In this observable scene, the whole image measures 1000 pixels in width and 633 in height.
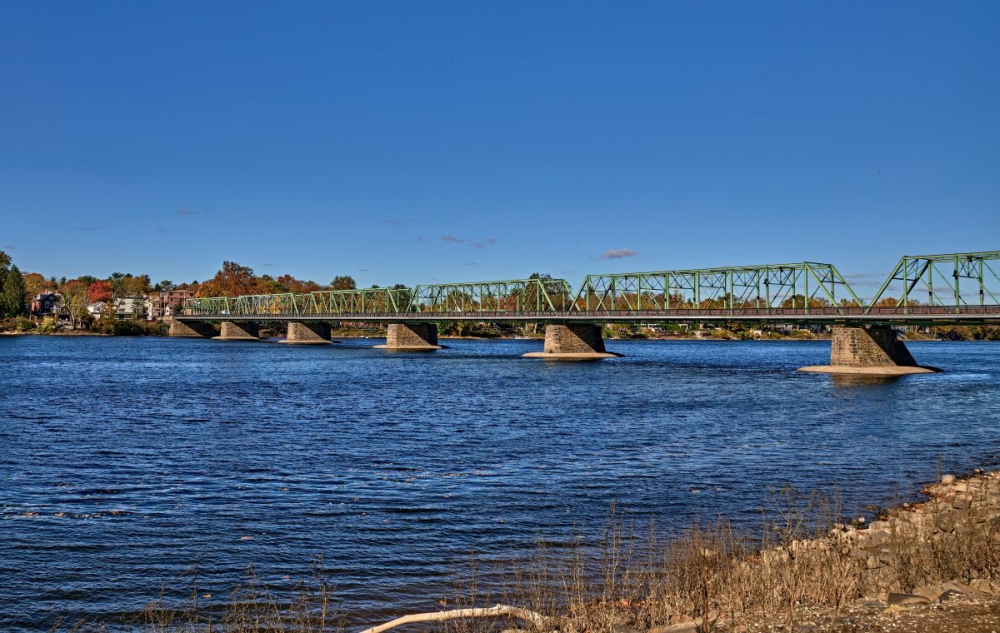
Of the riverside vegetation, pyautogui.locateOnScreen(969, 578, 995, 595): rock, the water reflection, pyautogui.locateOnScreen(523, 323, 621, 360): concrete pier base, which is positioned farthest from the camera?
pyautogui.locateOnScreen(523, 323, 621, 360): concrete pier base

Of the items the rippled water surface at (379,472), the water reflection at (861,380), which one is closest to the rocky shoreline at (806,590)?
the rippled water surface at (379,472)

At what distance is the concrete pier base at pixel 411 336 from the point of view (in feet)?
604

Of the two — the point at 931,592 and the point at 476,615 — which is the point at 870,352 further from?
the point at 476,615

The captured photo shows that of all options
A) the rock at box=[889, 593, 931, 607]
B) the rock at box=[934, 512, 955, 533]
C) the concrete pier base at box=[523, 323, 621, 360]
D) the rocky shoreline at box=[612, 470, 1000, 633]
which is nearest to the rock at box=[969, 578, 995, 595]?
the rocky shoreline at box=[612, 470, 1000, 633]

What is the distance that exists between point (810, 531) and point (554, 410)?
118ft

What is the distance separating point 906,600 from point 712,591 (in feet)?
10.4

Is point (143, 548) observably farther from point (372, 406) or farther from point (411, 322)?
point (411, 322)

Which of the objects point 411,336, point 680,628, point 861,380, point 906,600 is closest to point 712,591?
point 680,628

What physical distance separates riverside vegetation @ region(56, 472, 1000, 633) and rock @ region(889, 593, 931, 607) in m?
0.03

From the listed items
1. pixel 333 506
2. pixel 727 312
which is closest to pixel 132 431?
pixel 333 506

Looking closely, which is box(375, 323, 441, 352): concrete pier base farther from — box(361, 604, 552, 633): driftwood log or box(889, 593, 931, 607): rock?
box(889, 593, 931, 607): rock

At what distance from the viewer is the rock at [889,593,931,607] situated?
444 inches

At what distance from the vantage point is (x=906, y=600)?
11.4 meters

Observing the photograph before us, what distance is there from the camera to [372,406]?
57688mm
